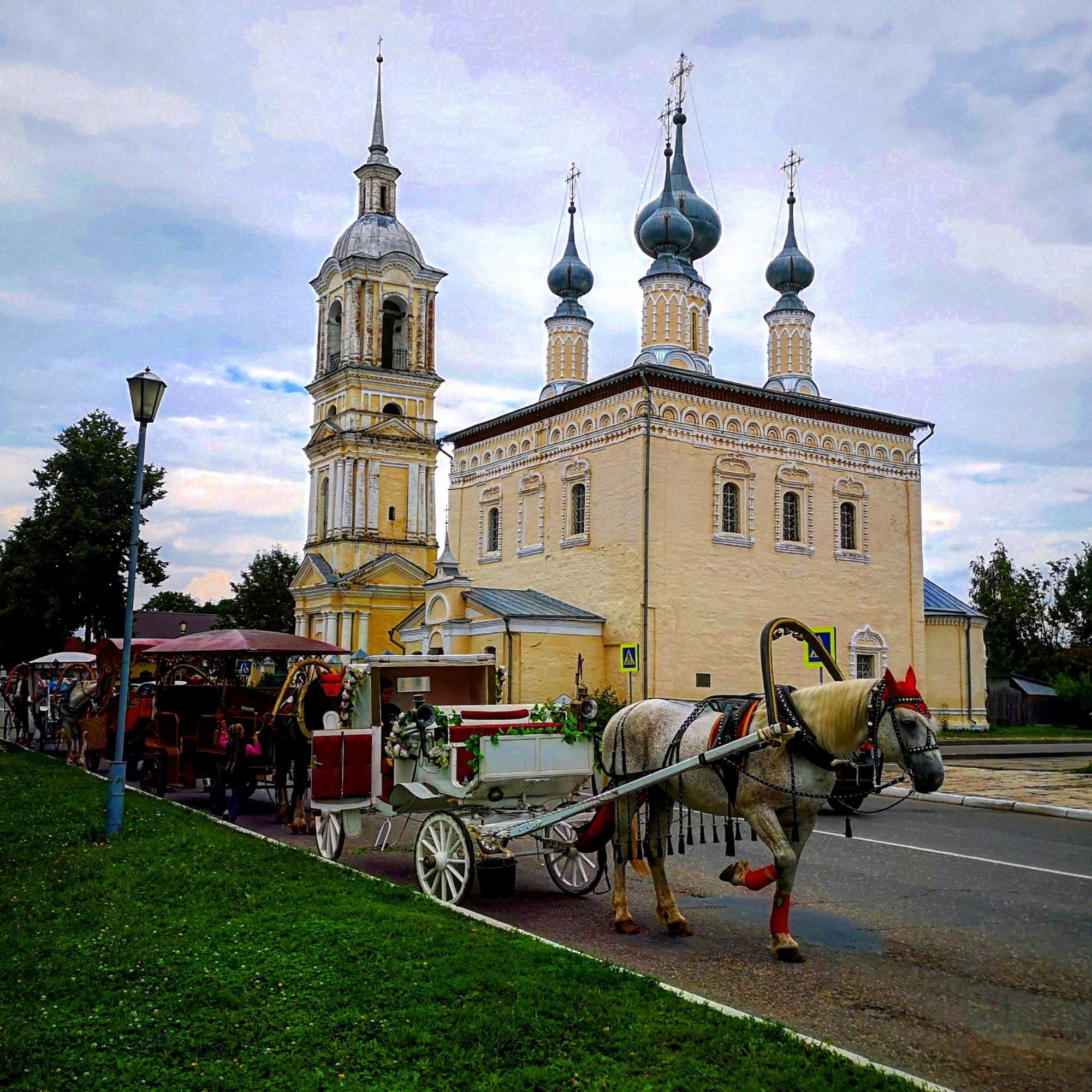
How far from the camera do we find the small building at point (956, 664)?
35500 millimetres

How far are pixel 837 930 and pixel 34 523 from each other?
34.9m

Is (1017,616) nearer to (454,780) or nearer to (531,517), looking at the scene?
(531,517)

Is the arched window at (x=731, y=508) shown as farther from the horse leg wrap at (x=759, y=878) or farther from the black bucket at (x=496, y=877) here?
the horse leg wrap at (x=759, y=878)

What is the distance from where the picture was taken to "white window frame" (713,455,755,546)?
3070 centimetres

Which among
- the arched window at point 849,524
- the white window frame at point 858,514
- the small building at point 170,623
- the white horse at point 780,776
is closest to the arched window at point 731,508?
the white window frame at point 858,514

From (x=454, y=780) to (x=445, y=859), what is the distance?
2.15 ft

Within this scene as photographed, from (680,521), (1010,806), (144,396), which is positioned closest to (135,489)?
(144,396)

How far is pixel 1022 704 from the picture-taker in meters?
43.5

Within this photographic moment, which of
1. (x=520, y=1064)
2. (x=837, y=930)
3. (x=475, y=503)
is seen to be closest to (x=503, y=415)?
(x=475, y=503)

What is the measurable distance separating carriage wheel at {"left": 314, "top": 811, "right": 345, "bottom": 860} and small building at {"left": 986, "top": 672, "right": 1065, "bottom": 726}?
38.0 m

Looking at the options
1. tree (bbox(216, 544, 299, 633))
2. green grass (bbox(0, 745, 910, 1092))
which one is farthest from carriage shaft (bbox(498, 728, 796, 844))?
tree (bbox(216, 544, 299, 633))

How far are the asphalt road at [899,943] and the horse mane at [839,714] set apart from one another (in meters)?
1.46

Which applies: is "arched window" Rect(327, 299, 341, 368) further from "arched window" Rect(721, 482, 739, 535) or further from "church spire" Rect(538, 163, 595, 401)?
"arched window" Rect(721, 482, 739, 535)

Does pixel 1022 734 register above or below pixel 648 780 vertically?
below
